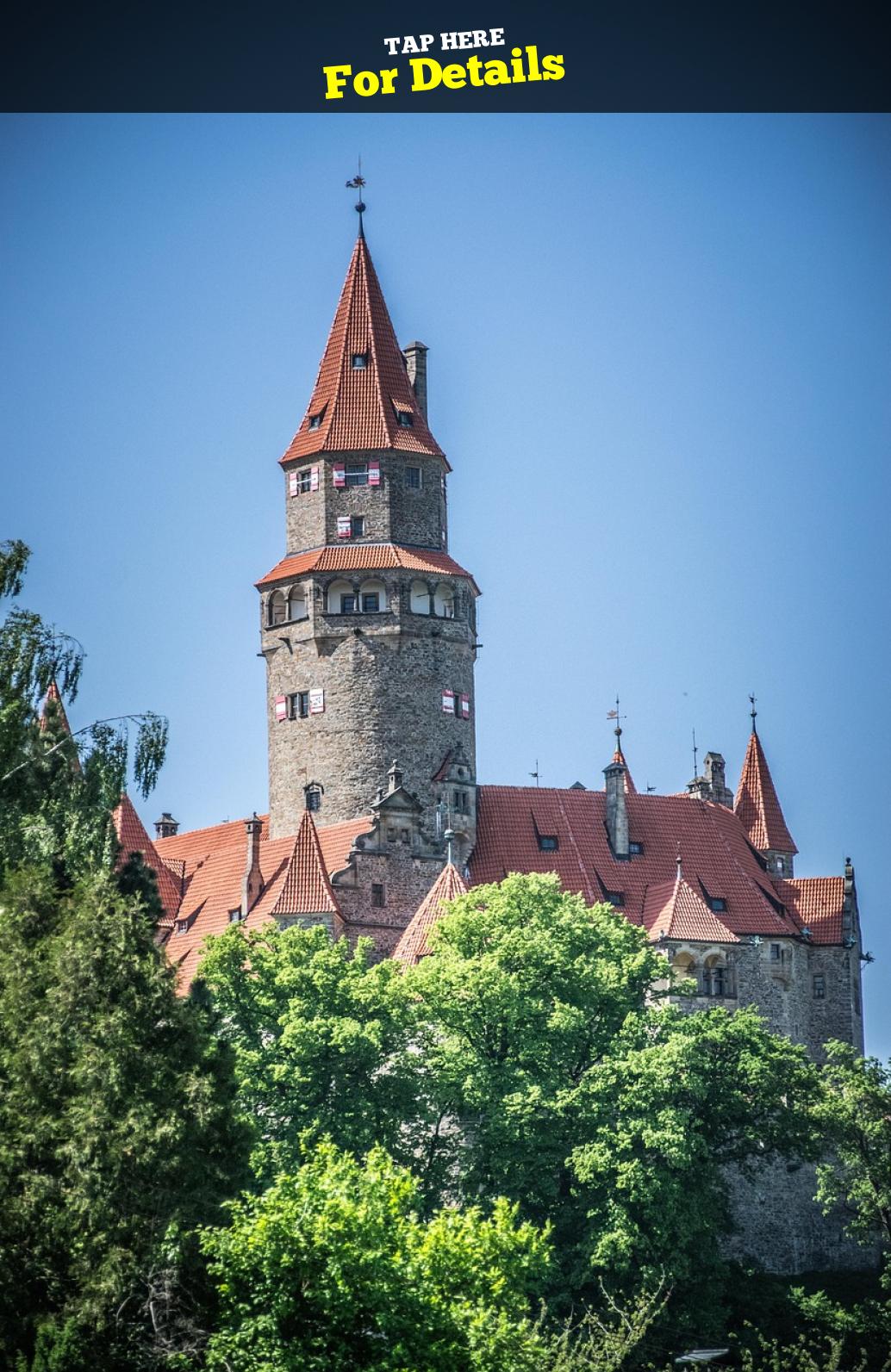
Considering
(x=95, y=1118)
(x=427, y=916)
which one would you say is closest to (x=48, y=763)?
(x=95, y=1118)

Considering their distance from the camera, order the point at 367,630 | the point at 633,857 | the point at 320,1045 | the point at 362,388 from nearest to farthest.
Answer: the point at 320,1045 → the point at 367,630 → the point at 633,857 → the point at 362,388

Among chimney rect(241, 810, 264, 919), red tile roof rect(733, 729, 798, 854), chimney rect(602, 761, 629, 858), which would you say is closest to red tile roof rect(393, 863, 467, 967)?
chimney rect(241, 810, 264, 919)

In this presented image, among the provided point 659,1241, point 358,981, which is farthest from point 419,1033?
point 659,1241

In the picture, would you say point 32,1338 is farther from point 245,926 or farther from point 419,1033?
point 245,926

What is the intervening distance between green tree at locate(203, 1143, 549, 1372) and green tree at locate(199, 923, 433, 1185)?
17631 mm

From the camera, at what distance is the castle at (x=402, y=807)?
8156 centimetres

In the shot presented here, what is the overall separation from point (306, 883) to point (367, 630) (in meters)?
8.11

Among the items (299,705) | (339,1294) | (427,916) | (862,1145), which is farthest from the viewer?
(299,705)

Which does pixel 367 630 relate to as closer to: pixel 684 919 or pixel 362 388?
pixel 362 388

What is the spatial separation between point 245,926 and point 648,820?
14.9 meters

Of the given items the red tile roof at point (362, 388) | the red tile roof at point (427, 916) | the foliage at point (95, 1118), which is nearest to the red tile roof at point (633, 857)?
the red tile roof at point (427, 916)

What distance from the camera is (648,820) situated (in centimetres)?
8938

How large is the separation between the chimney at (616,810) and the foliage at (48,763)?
33940 mm

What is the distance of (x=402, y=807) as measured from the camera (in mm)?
82500
